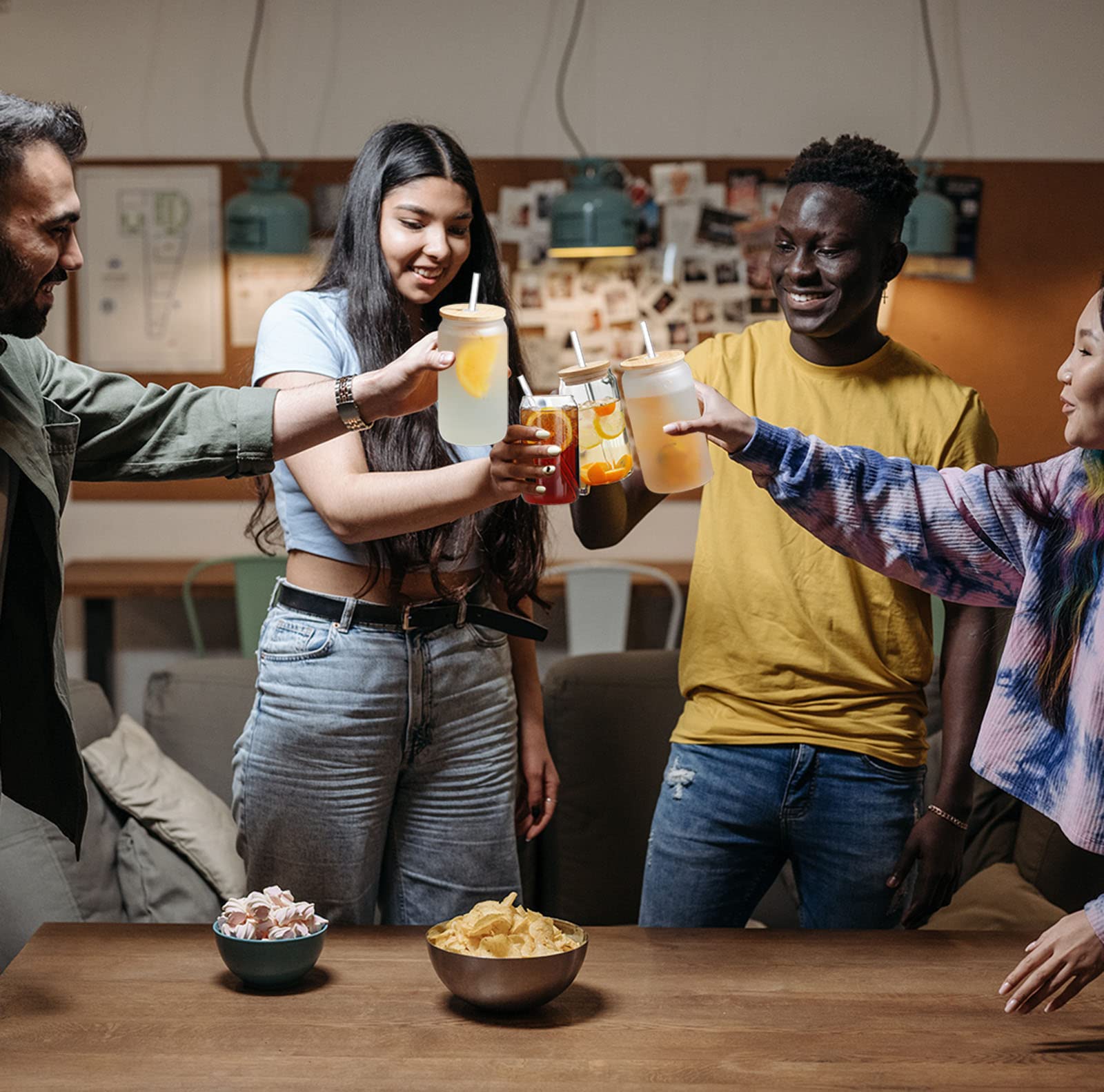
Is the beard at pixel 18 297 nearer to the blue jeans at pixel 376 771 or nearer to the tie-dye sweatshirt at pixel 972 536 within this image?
the blue jeans at pixel 376 771

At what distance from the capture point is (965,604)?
181 centimetres

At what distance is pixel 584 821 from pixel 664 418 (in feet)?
4.66

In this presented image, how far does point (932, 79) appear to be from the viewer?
5133mm

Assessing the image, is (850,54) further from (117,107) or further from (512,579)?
(512,579)

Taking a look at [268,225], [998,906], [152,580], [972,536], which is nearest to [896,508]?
[972,536]

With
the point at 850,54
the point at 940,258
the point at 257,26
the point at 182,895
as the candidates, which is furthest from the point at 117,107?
the point at 182,895

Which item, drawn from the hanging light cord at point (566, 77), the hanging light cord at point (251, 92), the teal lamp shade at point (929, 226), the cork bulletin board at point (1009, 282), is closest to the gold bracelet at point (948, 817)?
the teal lamp shade at point (929, 226)

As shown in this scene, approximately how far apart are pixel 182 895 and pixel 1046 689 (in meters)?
1.75

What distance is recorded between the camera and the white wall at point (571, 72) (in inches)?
201

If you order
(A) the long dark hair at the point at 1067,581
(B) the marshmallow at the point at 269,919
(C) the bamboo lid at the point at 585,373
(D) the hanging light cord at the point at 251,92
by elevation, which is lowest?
(B) the marshmallow at the point at 269,919

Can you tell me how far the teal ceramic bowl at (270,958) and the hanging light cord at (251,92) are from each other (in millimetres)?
4201

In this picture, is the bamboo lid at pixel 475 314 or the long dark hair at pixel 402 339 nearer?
the bamboo lid at pixel 475 314

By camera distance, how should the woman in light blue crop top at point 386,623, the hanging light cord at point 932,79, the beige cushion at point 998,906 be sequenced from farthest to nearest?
the hanging light cord at point 932,79 → the beige cushion at point 998,906 → the woman in light blue crop top at point 386,623

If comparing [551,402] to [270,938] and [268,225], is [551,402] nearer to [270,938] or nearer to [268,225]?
[270,938]
